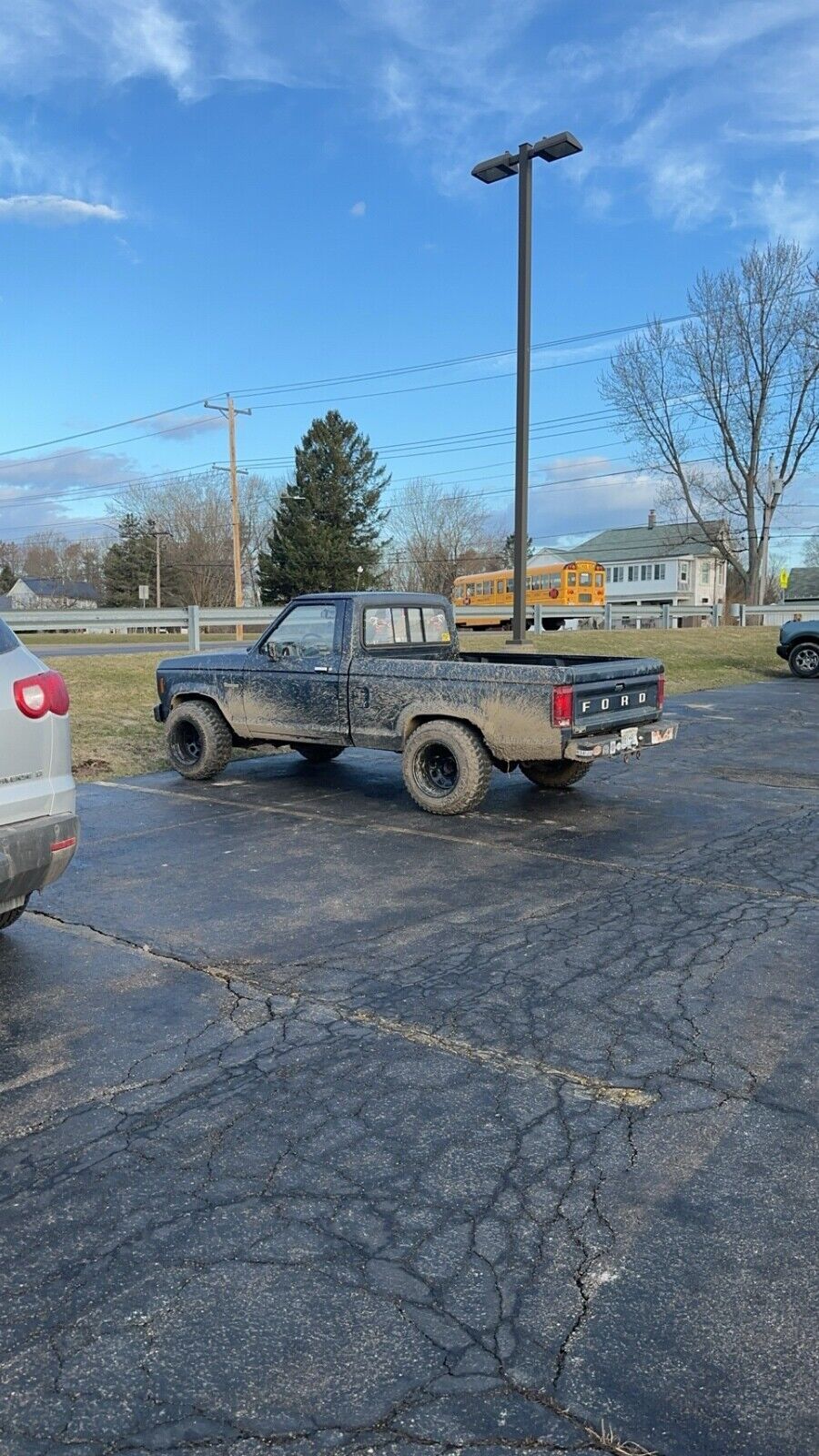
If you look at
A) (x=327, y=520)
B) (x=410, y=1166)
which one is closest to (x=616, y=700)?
(x=410, y=1166)

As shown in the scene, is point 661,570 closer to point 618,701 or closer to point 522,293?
point 522,293

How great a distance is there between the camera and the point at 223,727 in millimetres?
9266

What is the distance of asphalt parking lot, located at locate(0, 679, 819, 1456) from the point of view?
2072 mm

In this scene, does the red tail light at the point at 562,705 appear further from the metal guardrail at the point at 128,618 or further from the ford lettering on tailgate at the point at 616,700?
the metal guardrail at the point at 128,618

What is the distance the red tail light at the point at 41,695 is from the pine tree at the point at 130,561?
238 ft

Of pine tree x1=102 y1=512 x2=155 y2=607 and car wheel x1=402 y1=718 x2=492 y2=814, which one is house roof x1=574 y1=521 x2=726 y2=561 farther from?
car wheel x1=402 y1=718 x2=492 y2=814

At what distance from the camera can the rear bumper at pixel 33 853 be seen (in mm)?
4117

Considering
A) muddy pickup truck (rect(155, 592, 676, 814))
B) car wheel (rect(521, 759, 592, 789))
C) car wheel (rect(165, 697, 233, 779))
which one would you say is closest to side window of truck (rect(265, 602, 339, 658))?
muddy pickup truck (rect(155, 592, 676, 814))

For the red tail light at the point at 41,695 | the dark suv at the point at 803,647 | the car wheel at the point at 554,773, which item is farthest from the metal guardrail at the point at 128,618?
the red tail light at the point at 41,695

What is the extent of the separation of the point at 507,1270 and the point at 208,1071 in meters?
1.46

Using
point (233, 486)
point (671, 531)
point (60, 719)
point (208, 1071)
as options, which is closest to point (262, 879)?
point (60, 719)

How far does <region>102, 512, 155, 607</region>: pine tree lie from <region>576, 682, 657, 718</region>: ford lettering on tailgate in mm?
69981

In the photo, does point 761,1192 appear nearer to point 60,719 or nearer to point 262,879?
point 60,719

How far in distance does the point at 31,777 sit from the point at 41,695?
367mm
